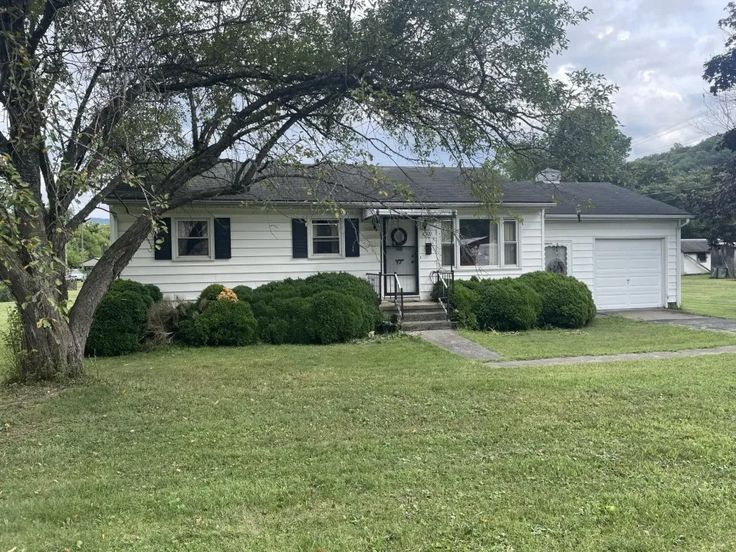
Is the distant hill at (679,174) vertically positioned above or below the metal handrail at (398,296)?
above

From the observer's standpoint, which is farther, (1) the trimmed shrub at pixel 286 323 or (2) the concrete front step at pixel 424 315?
(2) the concrete front step at pixel 424 315

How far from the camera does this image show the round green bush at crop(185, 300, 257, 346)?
36.3ft

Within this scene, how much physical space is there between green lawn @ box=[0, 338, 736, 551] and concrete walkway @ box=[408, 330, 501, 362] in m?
1.96

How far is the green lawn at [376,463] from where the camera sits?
3.31 m

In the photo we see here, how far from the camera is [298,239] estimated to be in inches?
532

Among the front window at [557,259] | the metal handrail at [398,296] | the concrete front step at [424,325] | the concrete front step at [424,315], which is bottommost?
the concrete front step at [424,325]

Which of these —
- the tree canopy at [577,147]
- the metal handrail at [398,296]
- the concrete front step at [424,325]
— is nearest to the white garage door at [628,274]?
the concrete front step at [424,325]

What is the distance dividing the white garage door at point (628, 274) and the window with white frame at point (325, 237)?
310 inches

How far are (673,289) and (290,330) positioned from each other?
12.1m

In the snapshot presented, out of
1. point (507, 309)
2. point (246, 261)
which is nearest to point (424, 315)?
point (507, 309)

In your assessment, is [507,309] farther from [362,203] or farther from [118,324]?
[118,324]

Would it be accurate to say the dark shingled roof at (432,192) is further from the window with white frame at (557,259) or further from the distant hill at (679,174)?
the distant hill at (679,174)

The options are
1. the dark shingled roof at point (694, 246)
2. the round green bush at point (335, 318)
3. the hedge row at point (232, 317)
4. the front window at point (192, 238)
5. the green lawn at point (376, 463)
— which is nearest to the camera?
the green lawn at point (376, 463)

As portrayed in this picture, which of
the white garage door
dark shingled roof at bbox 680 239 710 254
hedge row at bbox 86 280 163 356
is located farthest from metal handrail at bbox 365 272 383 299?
dark shingled roof at bbox 680 239 710 254
